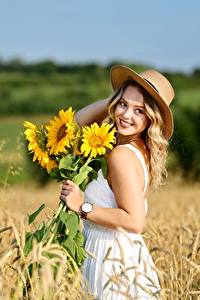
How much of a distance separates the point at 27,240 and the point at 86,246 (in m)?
0.31

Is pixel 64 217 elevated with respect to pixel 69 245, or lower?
elevated

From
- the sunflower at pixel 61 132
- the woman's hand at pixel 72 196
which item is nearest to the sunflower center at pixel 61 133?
the sunflower at pixel 61 132

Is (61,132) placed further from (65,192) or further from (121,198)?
(121,198)

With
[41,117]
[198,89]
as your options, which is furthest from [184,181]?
[198,89]

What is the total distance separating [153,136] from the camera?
411cm

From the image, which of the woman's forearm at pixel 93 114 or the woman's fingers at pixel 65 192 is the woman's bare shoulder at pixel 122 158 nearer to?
the woman's fingers at pixel 65 192

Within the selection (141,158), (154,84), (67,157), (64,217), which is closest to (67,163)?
(67,157)

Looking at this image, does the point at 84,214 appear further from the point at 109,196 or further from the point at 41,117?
the point at 41,117

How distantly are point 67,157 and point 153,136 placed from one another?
0.43 m

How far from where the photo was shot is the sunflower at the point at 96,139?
3896mm

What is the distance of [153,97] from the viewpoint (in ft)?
13.5

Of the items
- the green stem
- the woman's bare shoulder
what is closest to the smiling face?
the woman's bare shoulder

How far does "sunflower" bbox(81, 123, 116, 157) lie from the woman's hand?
A: 150mm

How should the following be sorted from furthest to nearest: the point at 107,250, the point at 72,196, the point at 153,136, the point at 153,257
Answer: the point at 153,257 < the point at 153,136 < the point at 107,250 < the point at 72,196
